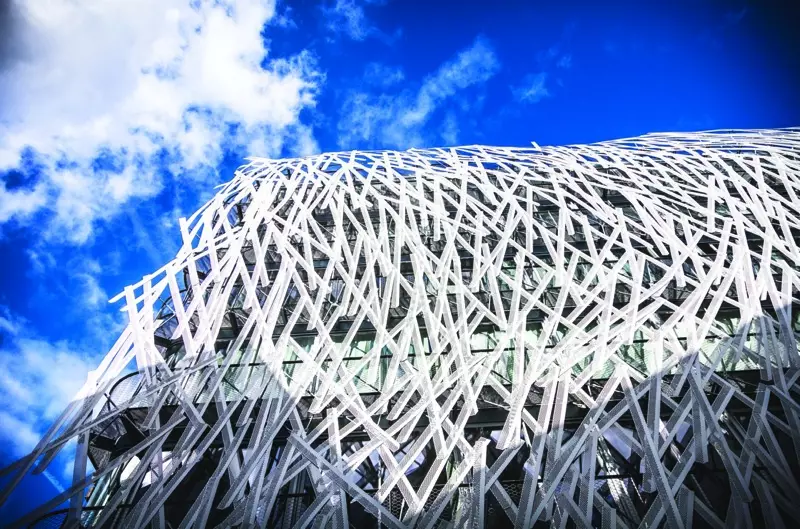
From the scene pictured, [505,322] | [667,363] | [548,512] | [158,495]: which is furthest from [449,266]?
[158,495]

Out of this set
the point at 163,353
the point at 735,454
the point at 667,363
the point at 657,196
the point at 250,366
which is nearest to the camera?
the point at 735,454

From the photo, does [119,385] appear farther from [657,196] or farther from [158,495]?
[657,196]

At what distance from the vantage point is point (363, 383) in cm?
1362

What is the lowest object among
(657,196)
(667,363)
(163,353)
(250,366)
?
(667,363)

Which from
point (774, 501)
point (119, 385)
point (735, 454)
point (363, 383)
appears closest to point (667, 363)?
point (735, 454)

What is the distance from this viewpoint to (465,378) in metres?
12.2

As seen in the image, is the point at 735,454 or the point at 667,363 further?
the point at 667,363

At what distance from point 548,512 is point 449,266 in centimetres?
706

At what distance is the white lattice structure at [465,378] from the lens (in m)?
10.8

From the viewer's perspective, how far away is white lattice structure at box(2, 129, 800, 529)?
10.8m

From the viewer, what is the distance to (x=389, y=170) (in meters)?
21.1

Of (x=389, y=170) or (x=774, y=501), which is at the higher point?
(x=389, y=170)

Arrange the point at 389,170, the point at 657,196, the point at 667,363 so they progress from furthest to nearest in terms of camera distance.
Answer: the point at 389,170
the point at 657,196
the point at 667,363

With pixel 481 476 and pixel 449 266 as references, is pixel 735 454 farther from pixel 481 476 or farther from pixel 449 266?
pixel 449 266
